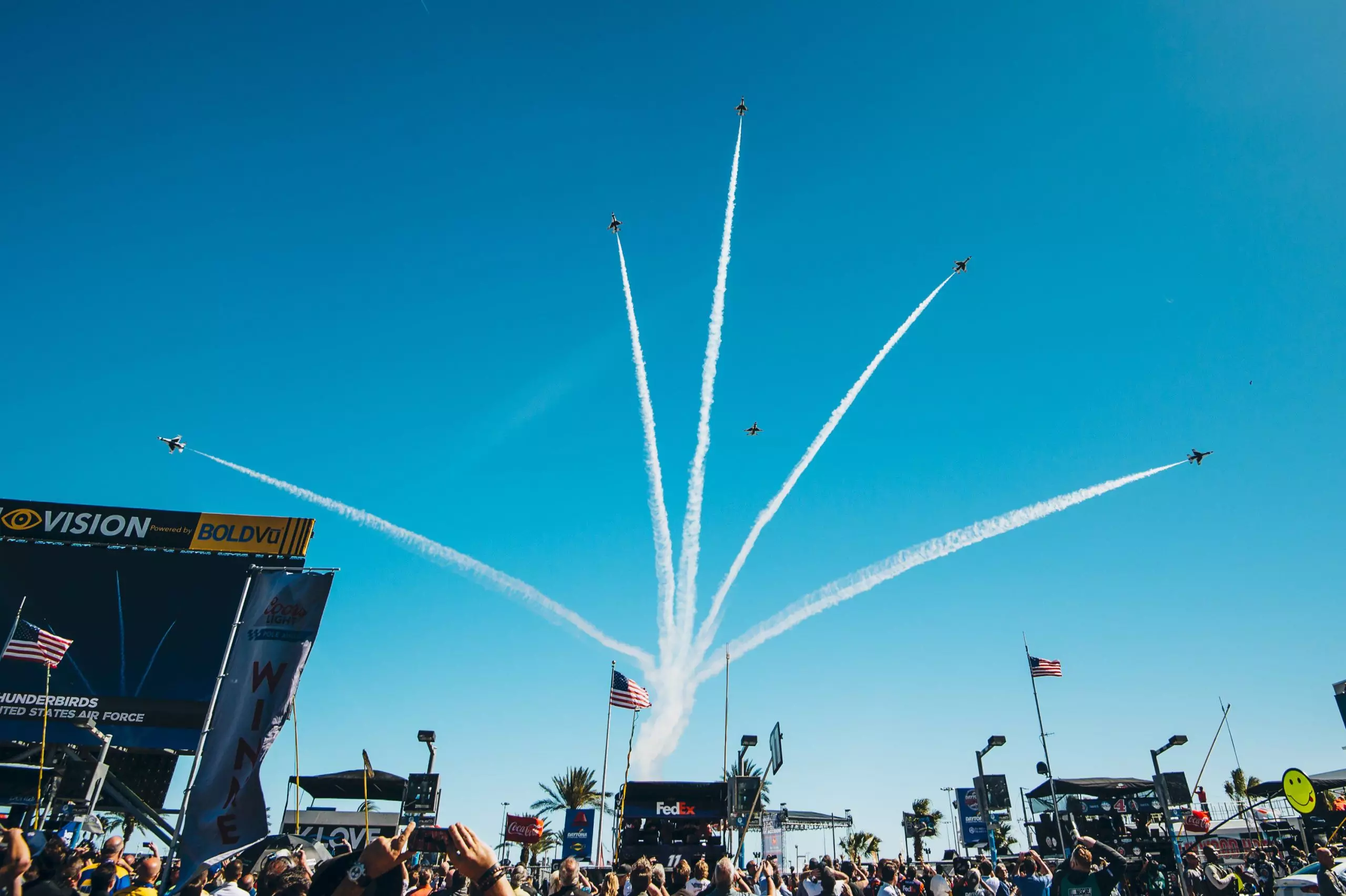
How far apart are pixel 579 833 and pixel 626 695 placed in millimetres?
5613

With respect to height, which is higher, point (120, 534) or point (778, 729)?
point (120, 534)

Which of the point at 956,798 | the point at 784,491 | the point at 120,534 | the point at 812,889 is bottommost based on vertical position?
the point at 812,889

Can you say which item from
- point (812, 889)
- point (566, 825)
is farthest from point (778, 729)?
point (812, 889)

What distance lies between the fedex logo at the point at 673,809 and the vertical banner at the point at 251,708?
18.3 metres

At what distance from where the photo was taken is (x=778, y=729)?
89.5 feet

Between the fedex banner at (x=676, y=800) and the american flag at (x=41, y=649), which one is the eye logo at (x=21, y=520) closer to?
the american flag at (x=41, y=649)

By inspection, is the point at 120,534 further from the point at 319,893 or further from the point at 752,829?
the point at 319,893

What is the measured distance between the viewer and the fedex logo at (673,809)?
2680 cm

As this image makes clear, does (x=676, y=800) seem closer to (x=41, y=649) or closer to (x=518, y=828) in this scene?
(x=518, y=828)

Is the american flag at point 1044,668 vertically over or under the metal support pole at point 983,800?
over

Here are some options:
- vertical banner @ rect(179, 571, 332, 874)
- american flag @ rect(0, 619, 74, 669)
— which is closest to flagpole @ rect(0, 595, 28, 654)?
american flag @ rect(0, 619, 74, 669)

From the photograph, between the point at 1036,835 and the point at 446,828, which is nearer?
the point at 446,828

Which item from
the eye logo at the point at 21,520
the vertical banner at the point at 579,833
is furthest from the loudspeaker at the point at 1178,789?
the eye logo at the point at 21,520

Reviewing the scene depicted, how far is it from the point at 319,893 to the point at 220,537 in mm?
43971
